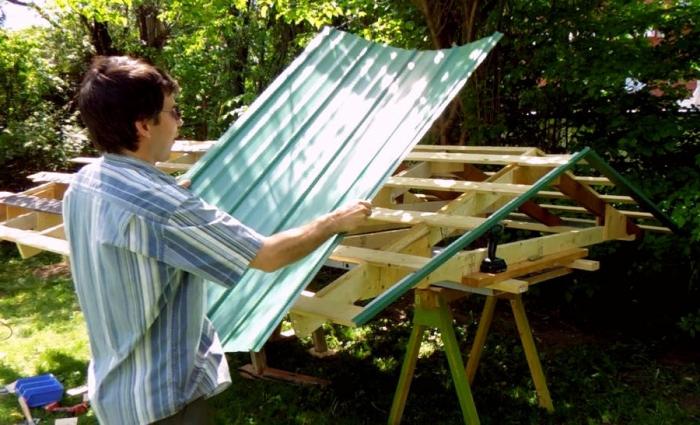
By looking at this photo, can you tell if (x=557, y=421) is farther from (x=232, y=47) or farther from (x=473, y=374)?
(x=232, y=47)

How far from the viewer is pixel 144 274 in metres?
1.86

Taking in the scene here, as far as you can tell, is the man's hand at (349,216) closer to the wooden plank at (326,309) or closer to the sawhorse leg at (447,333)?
the wooden plank at (326,309)

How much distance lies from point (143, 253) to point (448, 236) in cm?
254

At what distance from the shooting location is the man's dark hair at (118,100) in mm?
1871

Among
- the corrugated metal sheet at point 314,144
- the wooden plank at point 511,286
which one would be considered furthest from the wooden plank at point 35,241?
the wooden plank at point 511,286

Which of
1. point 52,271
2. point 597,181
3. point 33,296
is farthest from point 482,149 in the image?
point 52,271

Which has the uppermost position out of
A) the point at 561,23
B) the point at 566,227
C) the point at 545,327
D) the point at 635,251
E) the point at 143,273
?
the point at 561,23

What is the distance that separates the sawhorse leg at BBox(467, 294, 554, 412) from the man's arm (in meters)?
2.28

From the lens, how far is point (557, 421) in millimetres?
4582

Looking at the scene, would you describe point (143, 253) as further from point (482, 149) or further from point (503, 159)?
point (482, 149)

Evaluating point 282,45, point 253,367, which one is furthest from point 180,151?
point 282,45

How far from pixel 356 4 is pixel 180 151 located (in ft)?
9.67

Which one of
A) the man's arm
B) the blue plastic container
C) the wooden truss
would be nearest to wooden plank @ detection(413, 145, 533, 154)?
the wooden truss

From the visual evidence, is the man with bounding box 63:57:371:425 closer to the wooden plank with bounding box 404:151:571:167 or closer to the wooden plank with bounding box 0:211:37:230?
the wooden plank with bounding box 404:151:571:167
